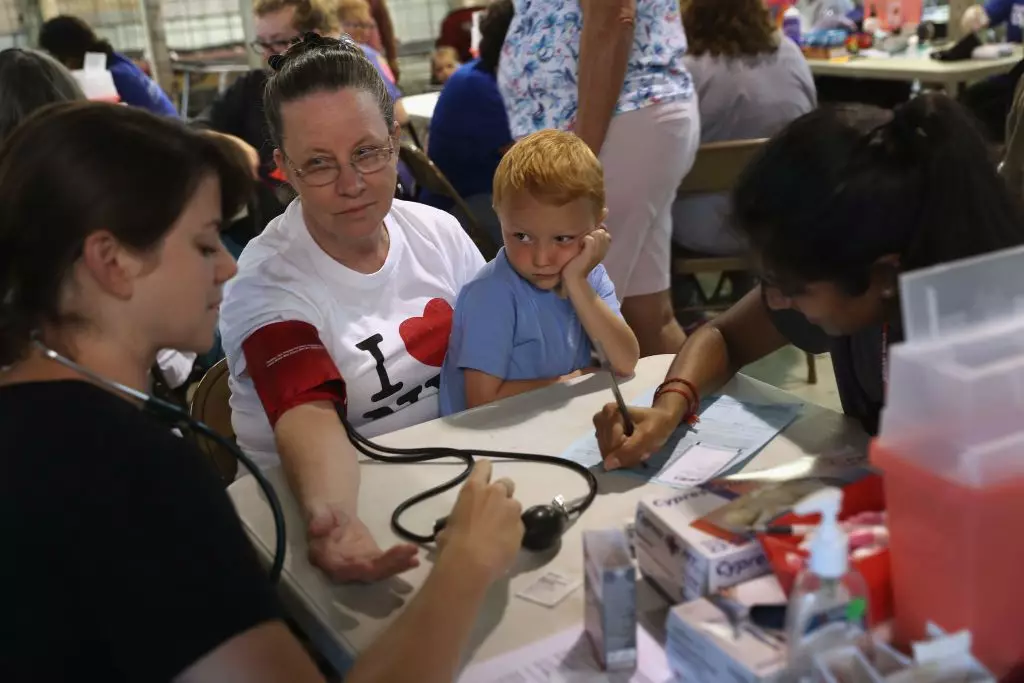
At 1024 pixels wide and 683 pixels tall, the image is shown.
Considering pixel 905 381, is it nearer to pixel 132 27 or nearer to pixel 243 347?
pixel 243 347

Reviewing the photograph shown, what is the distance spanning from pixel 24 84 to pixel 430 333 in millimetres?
1835

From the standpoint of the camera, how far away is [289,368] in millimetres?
1348

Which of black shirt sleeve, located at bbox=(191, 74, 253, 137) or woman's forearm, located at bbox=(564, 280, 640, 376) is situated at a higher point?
black shirt sleeve, located at bbox=(191, 74, 253, 137)

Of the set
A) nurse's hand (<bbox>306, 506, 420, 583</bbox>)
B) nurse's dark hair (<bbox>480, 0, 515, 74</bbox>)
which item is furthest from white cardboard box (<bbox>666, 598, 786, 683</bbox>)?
nurse's dark hair (<bbox>480, 0, 515, 74</bbox>)

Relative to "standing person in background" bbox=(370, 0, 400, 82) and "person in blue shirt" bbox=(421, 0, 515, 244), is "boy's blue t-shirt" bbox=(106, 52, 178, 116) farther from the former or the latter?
"standing person in background" bbox=(370, 0, 400, 82)

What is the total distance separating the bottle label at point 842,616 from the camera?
2.32ft

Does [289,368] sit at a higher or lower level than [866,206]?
lower

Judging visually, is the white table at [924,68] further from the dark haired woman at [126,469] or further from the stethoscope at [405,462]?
the dark haired woman at [126,469]

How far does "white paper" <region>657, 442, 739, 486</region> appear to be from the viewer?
1.19 metres

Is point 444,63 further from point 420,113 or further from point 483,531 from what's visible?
point 483,531

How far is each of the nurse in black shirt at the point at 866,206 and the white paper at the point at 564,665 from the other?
412 mm

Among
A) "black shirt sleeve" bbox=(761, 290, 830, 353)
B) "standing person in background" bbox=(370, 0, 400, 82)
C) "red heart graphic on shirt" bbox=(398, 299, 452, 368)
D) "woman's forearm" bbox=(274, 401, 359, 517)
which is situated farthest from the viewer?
"standing person in background" bbox=(370, 0, 400, 82)

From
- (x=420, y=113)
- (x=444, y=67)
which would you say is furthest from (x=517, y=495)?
(x=444, y=67)

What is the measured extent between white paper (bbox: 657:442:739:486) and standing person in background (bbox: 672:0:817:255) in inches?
67.4
